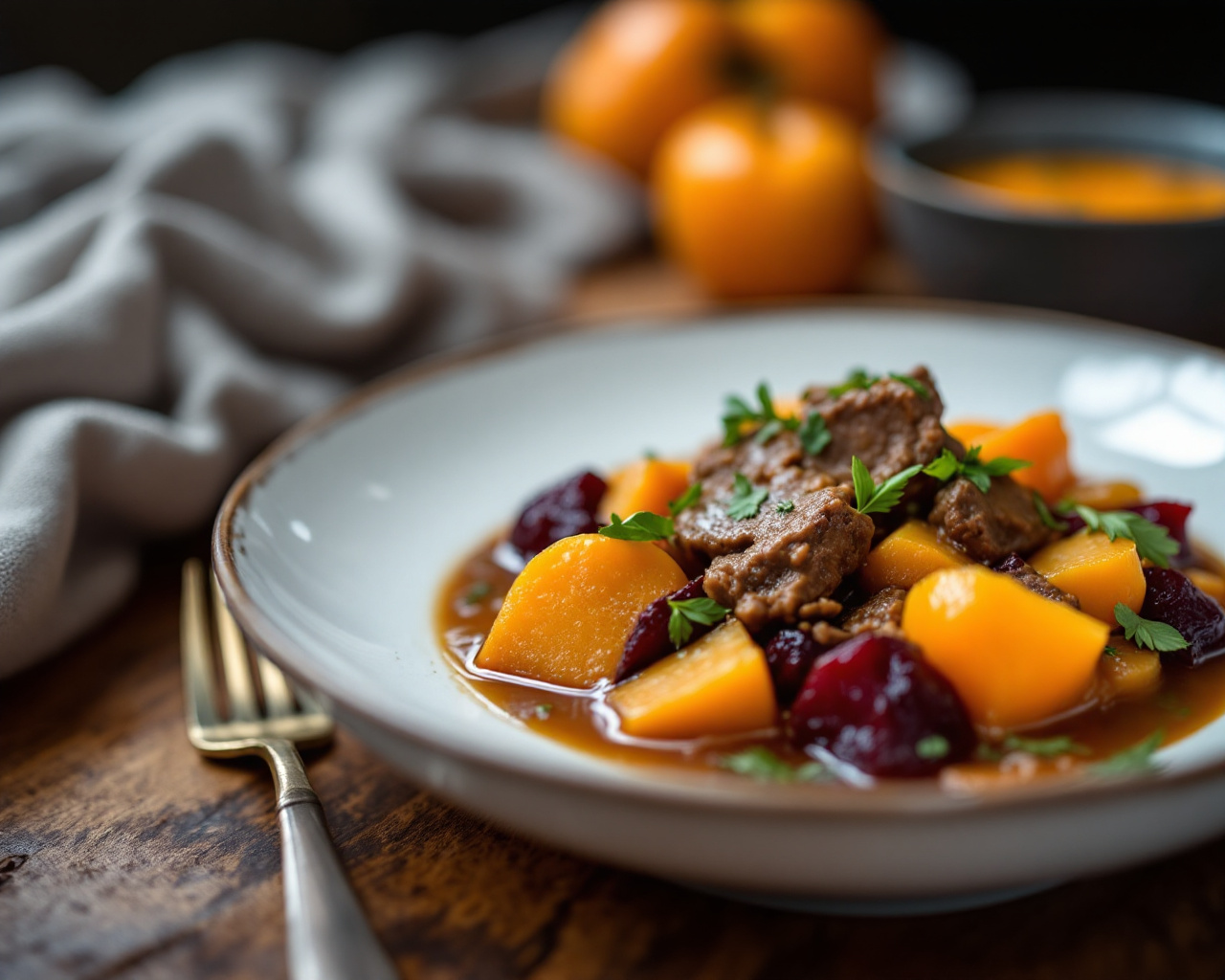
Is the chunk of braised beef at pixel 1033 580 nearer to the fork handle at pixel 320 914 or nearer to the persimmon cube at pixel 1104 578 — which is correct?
the persimmon cube at pixel 1104 578

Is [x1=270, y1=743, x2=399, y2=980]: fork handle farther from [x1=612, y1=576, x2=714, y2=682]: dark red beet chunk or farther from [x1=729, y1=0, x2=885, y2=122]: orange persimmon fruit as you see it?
[x1=729, y1=0, x2=885, y2=122]: orange persimmon fruit

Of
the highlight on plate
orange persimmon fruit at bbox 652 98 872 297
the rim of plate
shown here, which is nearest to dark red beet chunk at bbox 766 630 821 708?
the highlight on plate

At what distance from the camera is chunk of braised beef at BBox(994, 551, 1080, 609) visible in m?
2.12

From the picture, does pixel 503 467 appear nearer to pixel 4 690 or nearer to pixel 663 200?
pixel 4 690

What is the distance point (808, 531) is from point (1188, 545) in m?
1.01

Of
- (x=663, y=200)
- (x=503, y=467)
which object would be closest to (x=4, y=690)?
(x=503, y=467)

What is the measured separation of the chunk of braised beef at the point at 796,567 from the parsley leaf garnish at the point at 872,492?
0.12 feet

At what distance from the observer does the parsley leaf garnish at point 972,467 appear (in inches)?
89.6

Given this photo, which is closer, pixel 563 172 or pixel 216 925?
pixel 216 925

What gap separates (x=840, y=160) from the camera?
4.12 m

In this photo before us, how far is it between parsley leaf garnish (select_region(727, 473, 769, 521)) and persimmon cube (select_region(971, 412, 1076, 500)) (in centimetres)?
55

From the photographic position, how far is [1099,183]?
4172mm

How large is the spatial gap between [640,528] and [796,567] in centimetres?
33

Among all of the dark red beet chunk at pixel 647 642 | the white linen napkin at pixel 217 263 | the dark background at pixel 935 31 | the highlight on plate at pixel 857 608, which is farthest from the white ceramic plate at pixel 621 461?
the dark background at pixel 935 31
